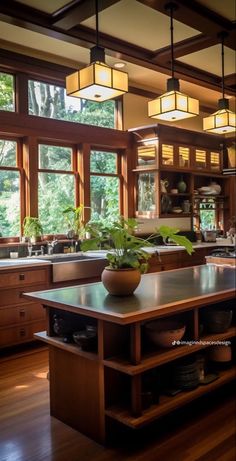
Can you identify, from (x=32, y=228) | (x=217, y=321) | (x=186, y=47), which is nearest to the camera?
(x=217, y=321)

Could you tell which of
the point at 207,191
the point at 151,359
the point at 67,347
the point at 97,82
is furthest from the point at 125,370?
the point at 207,191

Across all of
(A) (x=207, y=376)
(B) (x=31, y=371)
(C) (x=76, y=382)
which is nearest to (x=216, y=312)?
(A) (x=207, y=376)

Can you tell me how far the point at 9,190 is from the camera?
4.64 metres

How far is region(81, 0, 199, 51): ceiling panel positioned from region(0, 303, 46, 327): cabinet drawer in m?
2.74

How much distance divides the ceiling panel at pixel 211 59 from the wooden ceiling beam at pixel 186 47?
27 centimetres

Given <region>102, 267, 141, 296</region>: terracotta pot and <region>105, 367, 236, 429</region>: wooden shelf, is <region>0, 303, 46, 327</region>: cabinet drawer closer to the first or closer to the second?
<region>102, 267, 141, 296</region>: terracotta pot

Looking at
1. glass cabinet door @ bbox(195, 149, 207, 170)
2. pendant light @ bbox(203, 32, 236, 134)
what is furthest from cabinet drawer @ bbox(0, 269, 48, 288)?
glass cabinet door @ bbox(195, 149, 207, 170)

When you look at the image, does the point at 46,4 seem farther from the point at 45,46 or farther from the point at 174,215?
the point at 174,215

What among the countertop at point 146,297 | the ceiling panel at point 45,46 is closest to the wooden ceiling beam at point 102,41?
the ceiling panel at point 45,46

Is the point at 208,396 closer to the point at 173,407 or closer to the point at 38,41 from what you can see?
the point at 173,407

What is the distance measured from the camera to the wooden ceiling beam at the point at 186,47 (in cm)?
424

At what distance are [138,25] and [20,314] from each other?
9.79 ft

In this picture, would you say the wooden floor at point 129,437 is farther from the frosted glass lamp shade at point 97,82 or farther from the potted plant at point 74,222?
the potted plant at point 74,222

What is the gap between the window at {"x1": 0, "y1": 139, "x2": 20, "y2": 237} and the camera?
15.0ft
